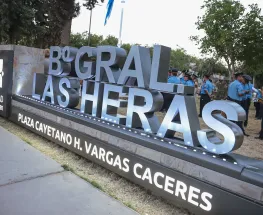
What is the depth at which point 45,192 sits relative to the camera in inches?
123

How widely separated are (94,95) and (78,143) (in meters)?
0.79

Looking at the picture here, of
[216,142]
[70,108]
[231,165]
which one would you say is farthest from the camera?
[70,108]

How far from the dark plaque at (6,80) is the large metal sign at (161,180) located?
2.11m

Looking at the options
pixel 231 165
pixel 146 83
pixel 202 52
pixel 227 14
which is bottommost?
pixel 231 165

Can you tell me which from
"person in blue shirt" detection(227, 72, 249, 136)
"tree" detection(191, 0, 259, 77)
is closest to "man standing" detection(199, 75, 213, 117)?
"person in blue shirt" detection(227, 72, 249, 136)

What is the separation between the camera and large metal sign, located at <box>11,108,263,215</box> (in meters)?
2.44

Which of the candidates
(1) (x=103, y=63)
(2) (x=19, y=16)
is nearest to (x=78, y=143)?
(1) (x=103, y=63)

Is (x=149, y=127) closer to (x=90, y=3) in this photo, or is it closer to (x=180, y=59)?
(x=90, y=3)

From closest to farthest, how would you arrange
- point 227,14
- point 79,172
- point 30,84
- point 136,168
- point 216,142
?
point 216,142, point 136,168, point 79,172, point 30,84, point 227,14

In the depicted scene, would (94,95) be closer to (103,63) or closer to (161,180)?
(103,63)

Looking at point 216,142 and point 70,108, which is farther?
point 70,108

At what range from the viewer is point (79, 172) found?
3.86 metres

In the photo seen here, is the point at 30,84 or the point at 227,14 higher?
the point at 227,14

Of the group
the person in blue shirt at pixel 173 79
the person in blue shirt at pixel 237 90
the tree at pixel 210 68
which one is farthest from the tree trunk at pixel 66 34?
→ the tree at pixel 210 68
